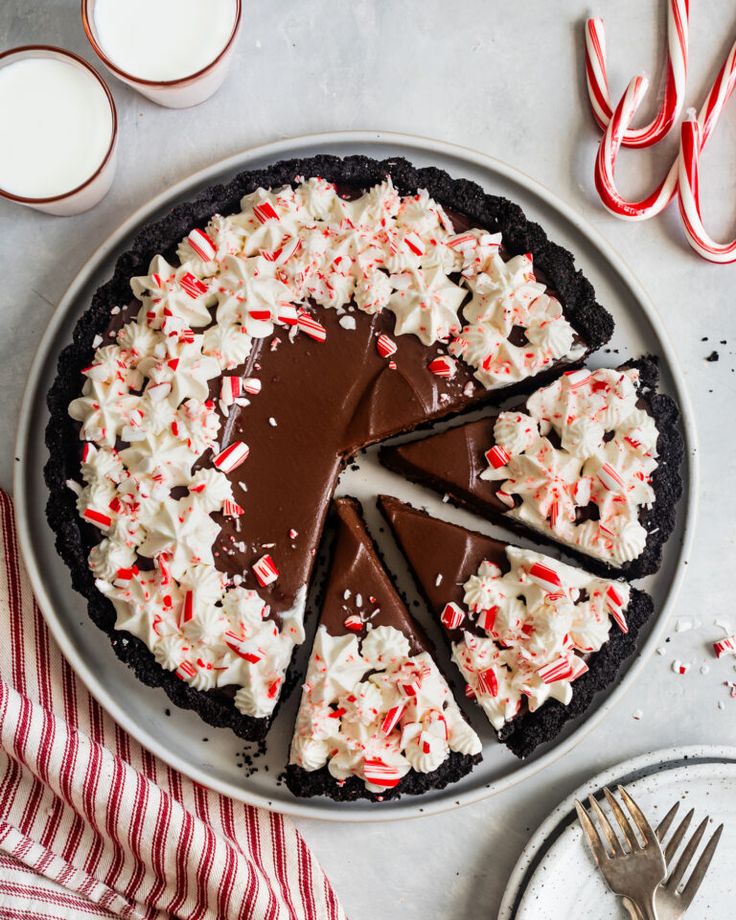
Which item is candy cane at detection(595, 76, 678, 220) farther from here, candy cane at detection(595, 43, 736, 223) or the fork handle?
the fork handle

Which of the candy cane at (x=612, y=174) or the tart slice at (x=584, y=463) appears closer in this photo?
the tart slice at (x=584, y=463)

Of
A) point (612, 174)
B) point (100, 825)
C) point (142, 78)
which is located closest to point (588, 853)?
point (100, 825)

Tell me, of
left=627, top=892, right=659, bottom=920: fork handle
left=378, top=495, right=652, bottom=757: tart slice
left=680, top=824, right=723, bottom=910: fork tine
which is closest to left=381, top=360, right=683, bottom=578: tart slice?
left=378, top=495, right=652, bottom=757: tart slice

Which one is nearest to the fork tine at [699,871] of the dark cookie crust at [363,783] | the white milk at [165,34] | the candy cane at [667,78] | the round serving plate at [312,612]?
the round serving plate at [312,612]

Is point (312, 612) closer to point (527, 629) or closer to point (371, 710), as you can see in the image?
point (371, 710)

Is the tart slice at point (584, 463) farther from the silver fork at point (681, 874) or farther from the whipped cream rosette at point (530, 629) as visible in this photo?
the silver fork at point (681, 874)
